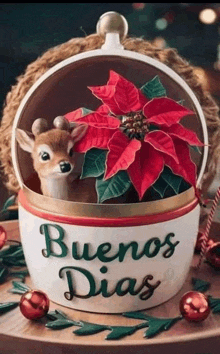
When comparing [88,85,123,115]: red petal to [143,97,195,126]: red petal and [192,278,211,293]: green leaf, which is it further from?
[192,278,211,293]: green leaf

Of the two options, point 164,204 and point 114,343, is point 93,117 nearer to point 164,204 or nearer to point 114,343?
point 164,204

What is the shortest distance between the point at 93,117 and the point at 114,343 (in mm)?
236

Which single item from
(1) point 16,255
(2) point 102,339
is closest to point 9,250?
(1) point 16,255

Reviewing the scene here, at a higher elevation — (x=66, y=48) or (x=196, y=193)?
(x=66, y=48)

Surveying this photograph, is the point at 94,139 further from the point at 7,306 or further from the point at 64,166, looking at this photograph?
the point at 7,306

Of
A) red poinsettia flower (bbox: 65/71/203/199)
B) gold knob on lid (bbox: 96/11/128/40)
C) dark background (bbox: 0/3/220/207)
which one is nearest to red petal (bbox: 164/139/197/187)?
red poinsettia flower (bbox: 65/71/203/199)

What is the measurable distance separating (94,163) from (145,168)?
5 cm

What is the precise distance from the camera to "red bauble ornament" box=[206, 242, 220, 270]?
72 cm

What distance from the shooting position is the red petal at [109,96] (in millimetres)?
605

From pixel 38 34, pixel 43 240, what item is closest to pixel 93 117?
pixel 43 240

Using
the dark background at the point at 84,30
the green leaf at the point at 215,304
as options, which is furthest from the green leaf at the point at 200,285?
the dark background at the point at 84,30

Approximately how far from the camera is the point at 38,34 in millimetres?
927

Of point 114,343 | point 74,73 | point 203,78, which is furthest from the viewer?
point 203,78

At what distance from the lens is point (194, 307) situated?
22.8 inches
